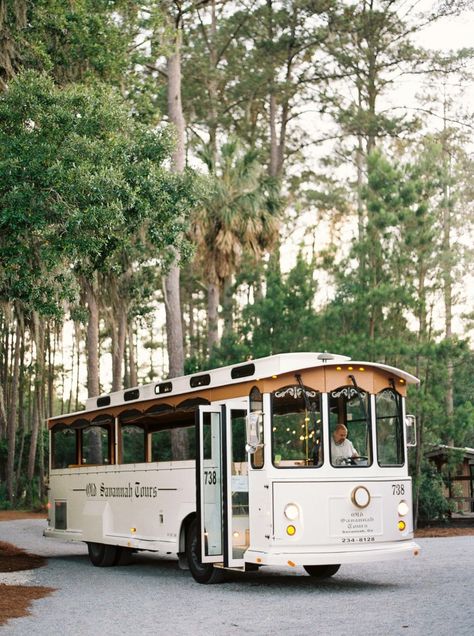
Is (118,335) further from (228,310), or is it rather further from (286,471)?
(286,471)

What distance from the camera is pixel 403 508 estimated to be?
41.9 feet

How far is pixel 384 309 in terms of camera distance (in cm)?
2289

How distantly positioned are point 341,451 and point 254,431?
111 cm

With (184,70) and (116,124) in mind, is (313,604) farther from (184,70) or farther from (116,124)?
(184,70)

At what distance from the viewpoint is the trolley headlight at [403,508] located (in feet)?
41.7

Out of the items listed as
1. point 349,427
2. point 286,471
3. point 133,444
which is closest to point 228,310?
point 133,444

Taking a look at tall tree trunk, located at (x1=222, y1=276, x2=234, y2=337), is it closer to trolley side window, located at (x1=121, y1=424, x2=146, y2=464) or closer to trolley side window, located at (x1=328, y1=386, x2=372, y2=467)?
trolley side window, located at (x1=121, y1=424, x2=146, y2=464)

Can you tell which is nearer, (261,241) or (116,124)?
(116,124)

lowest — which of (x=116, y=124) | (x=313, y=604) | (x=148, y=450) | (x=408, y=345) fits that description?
(x=313, y=604)

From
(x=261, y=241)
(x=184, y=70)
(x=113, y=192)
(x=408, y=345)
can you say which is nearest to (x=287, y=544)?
(x=113, y=192)

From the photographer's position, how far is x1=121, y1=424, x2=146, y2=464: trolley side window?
15.8 metres

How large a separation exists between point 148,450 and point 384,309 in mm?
8788

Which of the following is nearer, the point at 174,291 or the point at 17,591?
the point at 17,591

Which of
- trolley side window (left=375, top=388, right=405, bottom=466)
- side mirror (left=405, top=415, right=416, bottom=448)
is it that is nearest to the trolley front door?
trolley side window (left=375, top=388, right=405, bottom=466)
